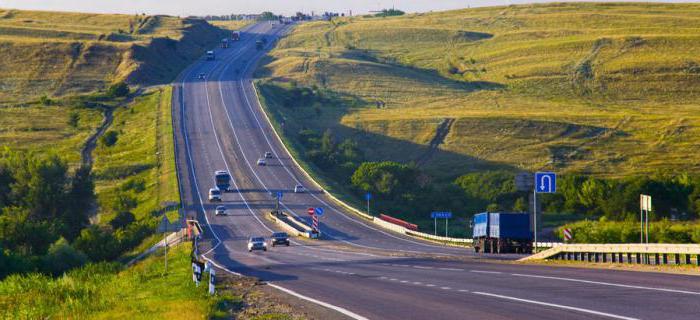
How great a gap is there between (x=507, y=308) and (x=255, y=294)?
33.5 feet

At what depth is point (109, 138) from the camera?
139 m

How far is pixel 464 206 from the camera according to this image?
115 meters

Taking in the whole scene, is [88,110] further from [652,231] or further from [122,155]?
[652,231]

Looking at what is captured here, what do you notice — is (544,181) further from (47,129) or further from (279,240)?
(47,129)

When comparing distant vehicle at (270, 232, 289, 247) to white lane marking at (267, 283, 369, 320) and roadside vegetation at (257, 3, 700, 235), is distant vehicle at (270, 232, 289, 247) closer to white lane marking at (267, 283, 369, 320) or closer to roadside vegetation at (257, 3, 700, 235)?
roadside vegetation at (257, 3, 700, 235)

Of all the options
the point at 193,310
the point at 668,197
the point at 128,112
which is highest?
the point at 128,112

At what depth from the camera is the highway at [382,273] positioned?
22.2 metres

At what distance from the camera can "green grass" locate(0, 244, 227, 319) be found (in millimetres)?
24359

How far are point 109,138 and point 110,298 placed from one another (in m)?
112

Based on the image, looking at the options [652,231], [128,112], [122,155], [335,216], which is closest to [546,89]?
[128,112]

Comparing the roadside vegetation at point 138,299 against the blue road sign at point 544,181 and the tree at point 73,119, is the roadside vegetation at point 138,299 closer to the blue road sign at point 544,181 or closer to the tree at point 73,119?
the blue road sign at point 544,181

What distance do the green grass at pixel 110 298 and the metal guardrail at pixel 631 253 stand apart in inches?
573

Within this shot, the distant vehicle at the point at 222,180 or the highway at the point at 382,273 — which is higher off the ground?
the distant vehicle at the point at 222,180

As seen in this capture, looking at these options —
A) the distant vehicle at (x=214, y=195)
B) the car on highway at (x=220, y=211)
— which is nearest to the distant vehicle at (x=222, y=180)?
the distant vehicle at (x=214, y=195)
